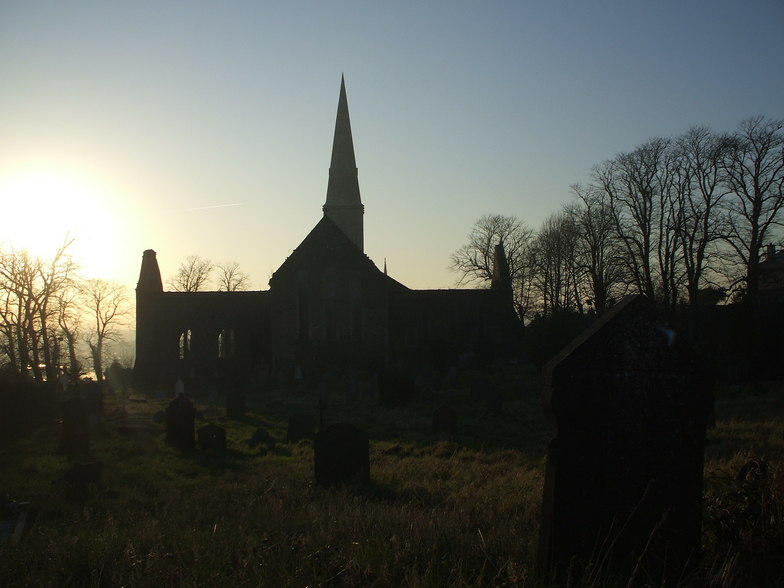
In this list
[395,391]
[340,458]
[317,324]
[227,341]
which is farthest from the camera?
[227,341]

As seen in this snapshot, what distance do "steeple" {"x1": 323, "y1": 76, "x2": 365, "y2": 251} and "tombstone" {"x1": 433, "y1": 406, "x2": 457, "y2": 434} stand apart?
35.0 metres

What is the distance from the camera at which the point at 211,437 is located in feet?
45.4

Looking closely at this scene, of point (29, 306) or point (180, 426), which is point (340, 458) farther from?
point (29, 306)

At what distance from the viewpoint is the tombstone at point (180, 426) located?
14.1 metres

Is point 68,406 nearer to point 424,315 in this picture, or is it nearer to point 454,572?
point 454,572

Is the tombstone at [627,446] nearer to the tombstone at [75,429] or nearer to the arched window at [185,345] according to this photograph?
the tombstone at [75,429]

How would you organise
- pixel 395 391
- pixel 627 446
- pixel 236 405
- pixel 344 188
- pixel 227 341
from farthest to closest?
1. pixel 344 188
2. pixel 227 341
3. pixel 395 391
4. pixel 236 405
5. pixel 627 446

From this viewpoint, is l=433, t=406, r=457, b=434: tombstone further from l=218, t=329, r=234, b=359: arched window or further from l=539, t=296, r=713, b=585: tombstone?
l=218, t=329, r=234, b=359: arched window

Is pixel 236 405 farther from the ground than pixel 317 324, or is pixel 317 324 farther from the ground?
pixel 317 324

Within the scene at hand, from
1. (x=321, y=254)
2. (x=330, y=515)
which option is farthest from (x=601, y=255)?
(x=330, y=515)

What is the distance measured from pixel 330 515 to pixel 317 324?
3099cm

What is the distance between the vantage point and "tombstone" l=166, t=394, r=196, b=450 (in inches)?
556

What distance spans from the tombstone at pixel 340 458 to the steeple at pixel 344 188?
4036 centimetres

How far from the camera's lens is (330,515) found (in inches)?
224
